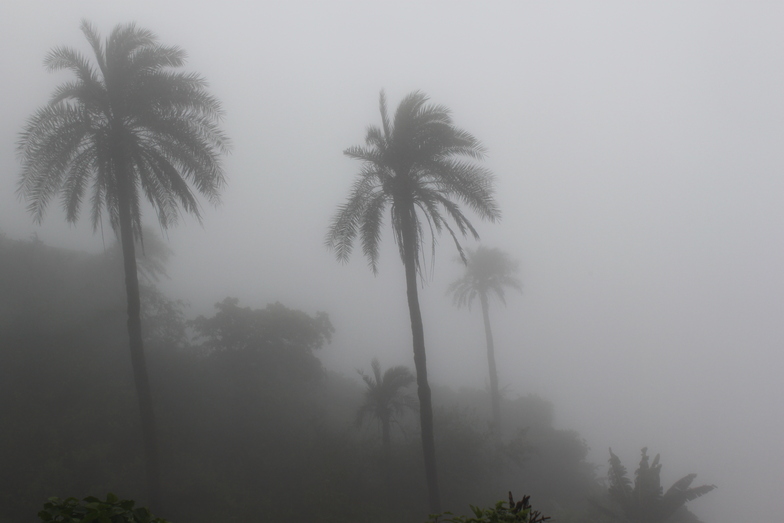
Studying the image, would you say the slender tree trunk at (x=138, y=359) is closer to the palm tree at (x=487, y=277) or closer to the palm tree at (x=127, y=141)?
the palm tree at (x=127, y=141)

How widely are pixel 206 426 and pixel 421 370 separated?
995 cm

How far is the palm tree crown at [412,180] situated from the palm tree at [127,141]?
535cm

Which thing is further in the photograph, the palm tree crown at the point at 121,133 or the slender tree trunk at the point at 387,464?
the slender tree trunk at the point at 387,464

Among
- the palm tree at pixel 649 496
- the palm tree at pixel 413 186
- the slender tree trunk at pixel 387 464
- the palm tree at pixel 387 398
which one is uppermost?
the palm tree at pixel 413 186

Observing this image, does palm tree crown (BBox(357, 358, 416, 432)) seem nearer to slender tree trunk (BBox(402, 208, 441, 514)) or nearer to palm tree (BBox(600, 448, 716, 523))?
slender tree trunk (BBox(402, 208, 441, 514))

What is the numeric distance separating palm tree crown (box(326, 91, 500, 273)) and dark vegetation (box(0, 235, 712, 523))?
28.5ft

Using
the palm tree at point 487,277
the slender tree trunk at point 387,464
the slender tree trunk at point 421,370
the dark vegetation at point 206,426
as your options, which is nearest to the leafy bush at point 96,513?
the dark vegetation at point 206,426

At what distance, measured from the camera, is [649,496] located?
20422mm

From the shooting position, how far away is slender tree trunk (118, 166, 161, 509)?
12.5 m

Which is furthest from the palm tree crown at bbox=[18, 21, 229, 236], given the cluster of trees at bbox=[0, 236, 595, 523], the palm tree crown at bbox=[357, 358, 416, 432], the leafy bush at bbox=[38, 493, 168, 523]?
the leafy bush at bbox=[38, 493, 168, 523]

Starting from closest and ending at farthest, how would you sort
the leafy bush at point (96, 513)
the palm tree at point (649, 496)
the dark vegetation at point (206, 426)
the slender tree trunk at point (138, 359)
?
the leafy bush at point (96, 513), the slender tree trunk at point (138, 359), the dark vegetation at point (206, 426), the palm tree at point (649, 496)

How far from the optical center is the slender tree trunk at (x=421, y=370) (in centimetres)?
1376

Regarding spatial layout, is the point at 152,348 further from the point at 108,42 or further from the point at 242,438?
the point at 108,42

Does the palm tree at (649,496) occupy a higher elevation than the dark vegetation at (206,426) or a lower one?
lower
